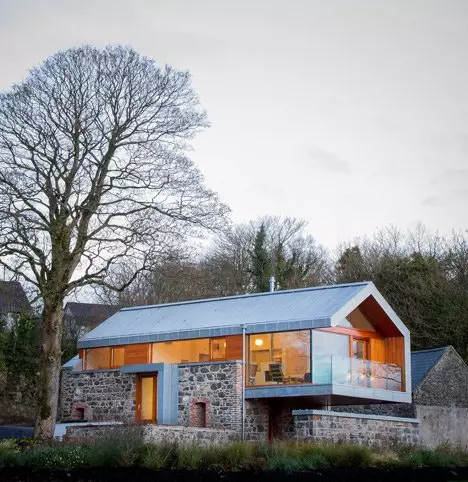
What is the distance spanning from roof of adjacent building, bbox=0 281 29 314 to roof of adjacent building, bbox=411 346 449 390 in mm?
14207

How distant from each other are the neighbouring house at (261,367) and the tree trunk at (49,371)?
4.20 metres

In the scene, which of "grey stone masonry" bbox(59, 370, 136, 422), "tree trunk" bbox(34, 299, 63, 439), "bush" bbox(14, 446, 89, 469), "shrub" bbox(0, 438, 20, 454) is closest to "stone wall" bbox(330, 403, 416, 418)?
"grey stone masonry" bbox(59, 370, 136, 422)

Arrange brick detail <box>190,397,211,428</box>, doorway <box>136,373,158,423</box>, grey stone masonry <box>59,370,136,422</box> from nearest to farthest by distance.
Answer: brick detail <box>190,397,211,428</box>, doorway <box>136,373,158,423</box>, grey stone masonry <box>59,370,136,422</box>

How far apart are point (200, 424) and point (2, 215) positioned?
924cm

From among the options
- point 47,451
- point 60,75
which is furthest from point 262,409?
point 60,75

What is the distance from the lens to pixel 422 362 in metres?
35.2

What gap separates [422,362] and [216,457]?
17406 millimetres

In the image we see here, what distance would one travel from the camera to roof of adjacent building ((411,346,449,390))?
34000mm

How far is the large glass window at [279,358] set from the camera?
28.6 meters

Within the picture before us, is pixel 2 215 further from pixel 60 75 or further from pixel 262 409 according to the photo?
pixel 262 409

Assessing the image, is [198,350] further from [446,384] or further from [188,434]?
[446,384]

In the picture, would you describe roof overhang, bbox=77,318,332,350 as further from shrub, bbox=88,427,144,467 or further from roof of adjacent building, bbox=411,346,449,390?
shrub, bbox=88,427,144,467

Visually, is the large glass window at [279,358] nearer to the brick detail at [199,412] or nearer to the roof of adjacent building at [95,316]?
the brick detail at [199,412]

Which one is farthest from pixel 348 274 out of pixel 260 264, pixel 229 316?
pixel 229 316
